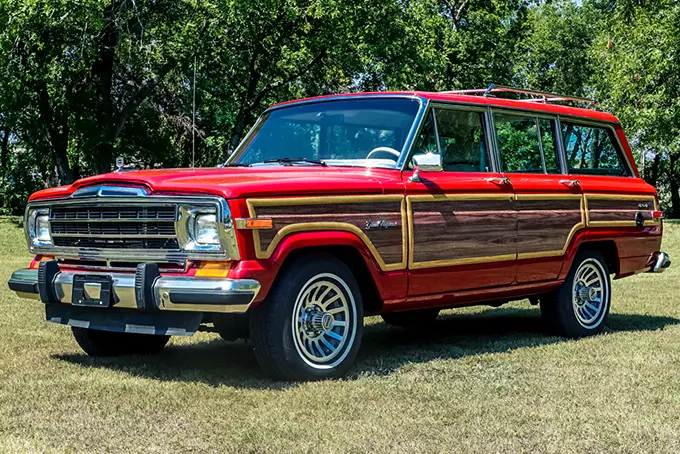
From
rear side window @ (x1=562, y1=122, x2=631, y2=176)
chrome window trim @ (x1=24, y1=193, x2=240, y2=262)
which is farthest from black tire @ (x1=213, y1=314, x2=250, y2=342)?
Result: rear side window @ (x1=562, y1=122, x2=631, y2=176)

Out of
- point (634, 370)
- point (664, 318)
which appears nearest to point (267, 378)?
point (634, 370)

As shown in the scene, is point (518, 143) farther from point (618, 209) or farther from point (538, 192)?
point (618, 209)

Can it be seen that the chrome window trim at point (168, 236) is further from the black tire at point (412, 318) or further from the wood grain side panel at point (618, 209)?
the wood grain side panel at point (618, 209)

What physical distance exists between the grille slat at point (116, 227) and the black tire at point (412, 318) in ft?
10.9

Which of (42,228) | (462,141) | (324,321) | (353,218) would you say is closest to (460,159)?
(462,141)

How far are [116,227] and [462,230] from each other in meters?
2.60

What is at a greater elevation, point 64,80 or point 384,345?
point 64,80

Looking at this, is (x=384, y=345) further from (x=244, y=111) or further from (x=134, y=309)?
(x=244, y=111)

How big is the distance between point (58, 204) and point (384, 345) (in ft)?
9.58

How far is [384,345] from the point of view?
8109mm

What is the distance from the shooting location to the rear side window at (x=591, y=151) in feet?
29.3

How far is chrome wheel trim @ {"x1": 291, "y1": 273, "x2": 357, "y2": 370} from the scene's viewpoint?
6.32 meters

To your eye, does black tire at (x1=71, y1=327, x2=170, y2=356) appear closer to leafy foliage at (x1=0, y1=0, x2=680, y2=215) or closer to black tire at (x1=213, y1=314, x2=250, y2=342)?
black tire at (x1=213, y1=314, x2=250, y2=342)

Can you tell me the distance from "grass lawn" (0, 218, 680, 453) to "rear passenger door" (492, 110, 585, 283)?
2.46ft
